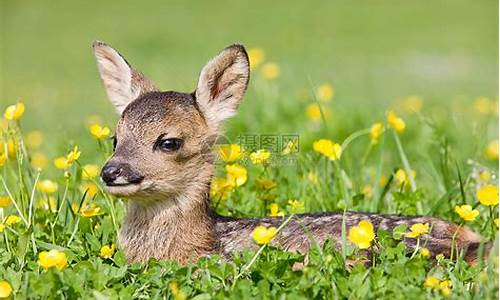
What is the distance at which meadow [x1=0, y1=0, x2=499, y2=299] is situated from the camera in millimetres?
4145

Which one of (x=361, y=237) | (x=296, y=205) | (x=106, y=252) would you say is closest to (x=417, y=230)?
(x=361, y=237)

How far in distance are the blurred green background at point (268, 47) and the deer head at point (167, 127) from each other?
2.80 meters

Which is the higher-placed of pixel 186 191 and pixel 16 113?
pixel 16 113

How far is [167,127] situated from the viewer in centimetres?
486

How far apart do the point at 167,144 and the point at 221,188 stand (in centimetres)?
61

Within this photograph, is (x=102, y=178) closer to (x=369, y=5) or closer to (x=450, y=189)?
(x=450, y=189)

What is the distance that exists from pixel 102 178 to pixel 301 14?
16.0 metres

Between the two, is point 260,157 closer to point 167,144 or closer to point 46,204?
point 167,144

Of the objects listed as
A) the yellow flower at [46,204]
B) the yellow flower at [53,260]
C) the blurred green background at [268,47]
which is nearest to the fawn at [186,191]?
the yellow flower at [53,260]

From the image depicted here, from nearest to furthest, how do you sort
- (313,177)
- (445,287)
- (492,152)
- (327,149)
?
1. (445,287)
2. (327,149)
3. (313,177)
4. (492,152)

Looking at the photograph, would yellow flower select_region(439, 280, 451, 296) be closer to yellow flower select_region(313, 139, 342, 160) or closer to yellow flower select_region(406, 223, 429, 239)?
yellow flower select_region(406, 223, 429, 239)

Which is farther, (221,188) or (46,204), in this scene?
(46,204)

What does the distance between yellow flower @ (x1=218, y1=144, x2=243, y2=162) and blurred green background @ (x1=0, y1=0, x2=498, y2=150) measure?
2809mm

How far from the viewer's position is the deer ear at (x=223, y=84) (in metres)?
5.16
